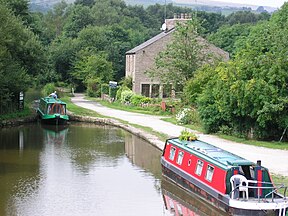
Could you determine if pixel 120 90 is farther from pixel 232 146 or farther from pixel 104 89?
pixel 232 146

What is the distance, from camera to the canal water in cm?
1678

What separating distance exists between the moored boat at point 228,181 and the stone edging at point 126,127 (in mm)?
7251

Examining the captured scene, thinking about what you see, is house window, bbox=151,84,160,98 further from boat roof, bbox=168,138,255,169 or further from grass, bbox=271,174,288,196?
grass, bbox=271,174,288,196

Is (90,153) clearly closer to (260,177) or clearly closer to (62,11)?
(260,177)

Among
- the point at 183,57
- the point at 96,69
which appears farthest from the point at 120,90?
the point at 96,69

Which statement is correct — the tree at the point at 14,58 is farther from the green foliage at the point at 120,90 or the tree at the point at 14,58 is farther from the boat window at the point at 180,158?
the boat window at the point at 180,158

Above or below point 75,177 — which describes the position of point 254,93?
above

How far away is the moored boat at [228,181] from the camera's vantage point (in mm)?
14695

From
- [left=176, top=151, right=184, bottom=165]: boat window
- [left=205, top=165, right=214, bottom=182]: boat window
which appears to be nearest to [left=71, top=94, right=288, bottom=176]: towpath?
[left=176, top=151, right=184, bottom=165]: boat window

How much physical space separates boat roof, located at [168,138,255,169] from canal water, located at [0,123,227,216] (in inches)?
55.2

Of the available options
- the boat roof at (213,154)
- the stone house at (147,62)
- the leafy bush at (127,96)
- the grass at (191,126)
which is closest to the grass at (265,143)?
the grass at (191,126)

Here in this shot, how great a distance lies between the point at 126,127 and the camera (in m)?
34.1

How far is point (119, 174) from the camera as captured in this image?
71.1 feet

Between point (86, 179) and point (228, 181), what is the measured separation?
673 centimetres
